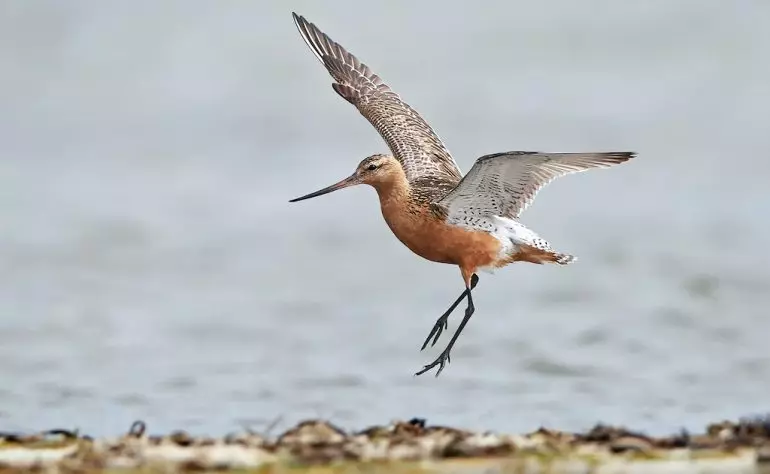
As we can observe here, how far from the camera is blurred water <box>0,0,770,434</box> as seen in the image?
34.9 ft

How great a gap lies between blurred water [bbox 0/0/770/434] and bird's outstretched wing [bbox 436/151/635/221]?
134 centimetres

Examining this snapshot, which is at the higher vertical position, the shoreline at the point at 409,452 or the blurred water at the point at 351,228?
the blurred water at the point at 351,228

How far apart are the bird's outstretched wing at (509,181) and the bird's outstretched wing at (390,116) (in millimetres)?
857

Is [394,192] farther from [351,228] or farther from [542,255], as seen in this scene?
[351,228]

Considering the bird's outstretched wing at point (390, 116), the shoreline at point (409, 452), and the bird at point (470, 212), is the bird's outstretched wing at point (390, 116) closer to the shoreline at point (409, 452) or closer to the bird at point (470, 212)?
the bird at point (470, 212)

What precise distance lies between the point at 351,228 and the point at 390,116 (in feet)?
10.9

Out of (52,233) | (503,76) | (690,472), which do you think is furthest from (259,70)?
(690,472)

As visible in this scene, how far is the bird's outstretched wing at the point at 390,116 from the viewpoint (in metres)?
11.1

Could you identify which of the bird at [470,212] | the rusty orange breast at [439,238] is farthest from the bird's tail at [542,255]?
the rusty orange breast at [439,238]

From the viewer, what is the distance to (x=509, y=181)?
9789 millimetres

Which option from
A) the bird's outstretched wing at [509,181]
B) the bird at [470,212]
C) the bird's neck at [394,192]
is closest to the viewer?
the bird's outstretched wing at [509,181]

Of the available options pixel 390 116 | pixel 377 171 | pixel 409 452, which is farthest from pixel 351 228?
pixel 409 452

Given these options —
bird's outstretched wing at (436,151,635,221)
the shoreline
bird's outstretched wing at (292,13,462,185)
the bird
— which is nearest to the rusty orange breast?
the bird

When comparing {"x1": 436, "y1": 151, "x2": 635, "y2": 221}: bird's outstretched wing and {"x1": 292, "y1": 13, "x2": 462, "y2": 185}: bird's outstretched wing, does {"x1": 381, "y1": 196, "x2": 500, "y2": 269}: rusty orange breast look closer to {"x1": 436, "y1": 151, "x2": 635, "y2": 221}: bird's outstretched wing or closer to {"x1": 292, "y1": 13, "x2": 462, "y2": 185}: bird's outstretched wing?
{"x1": 436, "y1": 151, "x2": 635, "y2": 221}: bird's outstretched wing
